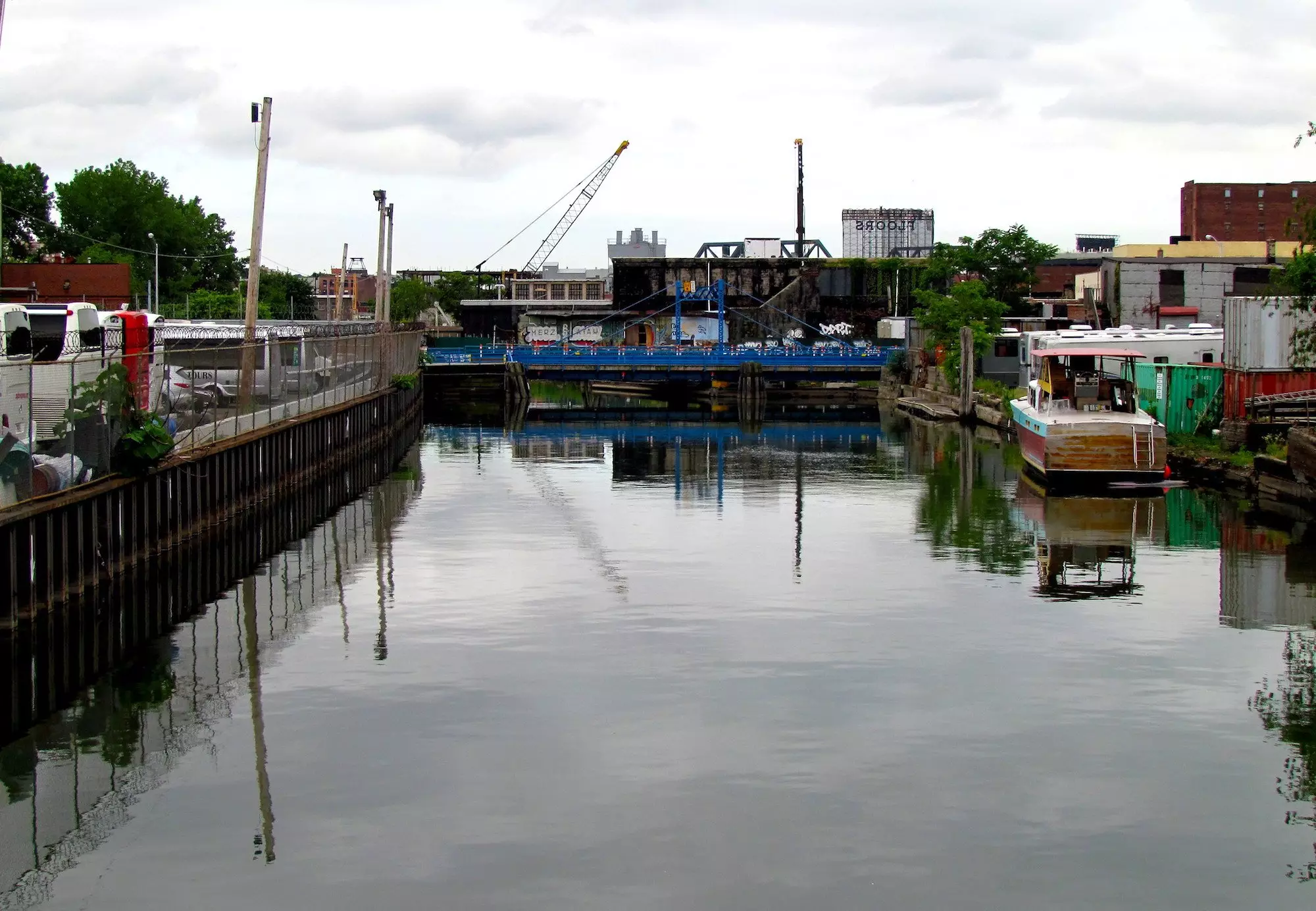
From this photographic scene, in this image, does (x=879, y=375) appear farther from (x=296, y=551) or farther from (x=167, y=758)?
(x=167, y=758)

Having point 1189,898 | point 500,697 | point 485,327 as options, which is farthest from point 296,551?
point 485,327

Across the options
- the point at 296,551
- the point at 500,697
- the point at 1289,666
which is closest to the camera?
the point at 500,697

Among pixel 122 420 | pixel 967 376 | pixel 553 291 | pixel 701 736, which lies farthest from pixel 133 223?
pixel 701 736

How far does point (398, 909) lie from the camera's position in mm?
12562

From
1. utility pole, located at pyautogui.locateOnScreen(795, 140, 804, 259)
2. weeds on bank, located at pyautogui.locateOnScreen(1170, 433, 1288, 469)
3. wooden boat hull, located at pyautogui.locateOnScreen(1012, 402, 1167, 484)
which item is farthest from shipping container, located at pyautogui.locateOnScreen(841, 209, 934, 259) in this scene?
wooden boat hull, located at pyautogui.locateOnScreen(1012, 402, 1167, 484)

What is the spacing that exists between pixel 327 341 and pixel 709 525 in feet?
71.1

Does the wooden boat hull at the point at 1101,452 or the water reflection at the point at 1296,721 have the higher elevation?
the wooden boat hull at the point at 1101,452

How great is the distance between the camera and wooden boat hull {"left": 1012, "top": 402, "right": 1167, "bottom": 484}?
4053 cm

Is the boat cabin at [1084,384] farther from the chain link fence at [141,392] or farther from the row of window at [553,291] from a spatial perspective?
the row of window at [553,291]

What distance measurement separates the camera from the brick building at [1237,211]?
128 m

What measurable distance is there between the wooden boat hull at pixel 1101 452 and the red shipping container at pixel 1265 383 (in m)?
4.57

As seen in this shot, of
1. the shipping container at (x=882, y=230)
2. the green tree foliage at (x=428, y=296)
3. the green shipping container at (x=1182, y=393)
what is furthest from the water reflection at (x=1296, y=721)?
the shipping container at (x=882, y=230)

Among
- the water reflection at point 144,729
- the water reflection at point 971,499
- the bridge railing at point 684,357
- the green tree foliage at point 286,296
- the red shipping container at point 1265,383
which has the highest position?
the green tree foliage at point 286,296

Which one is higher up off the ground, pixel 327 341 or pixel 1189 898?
pixel 327 341
